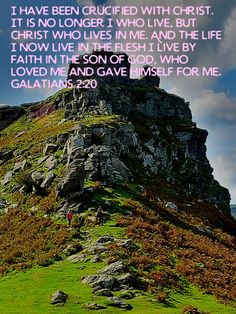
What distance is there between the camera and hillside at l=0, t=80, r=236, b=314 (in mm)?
25298

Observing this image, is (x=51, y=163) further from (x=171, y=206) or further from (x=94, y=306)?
(x=94, y=306)

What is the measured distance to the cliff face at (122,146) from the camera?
161 ft

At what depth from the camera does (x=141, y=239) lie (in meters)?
35.0

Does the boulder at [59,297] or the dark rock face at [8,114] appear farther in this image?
the dark rock face at [8,114]

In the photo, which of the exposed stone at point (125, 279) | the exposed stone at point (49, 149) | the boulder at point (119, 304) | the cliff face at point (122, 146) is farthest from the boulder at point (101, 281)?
the exposed stone at point (49, 149)

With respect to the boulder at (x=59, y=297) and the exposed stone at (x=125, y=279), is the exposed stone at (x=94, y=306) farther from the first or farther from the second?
the exposed stone at (x=125, y=279)

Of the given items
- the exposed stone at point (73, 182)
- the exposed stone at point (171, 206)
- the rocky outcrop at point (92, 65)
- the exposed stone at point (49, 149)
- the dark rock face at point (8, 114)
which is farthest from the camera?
the dark rock face at point (8, 114)

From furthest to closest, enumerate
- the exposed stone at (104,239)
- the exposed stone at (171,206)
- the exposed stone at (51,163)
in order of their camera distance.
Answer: the exposed stone at (51,163) → the exposed stone at (171,206) → the exposed stone at (104,239)

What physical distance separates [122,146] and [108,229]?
27.3 metres

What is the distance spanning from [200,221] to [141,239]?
15.4 m

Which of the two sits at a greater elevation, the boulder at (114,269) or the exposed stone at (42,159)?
the exposed stone at (42,159)

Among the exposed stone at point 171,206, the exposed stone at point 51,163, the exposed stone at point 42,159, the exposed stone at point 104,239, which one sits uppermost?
the exposed stone at point 42,159

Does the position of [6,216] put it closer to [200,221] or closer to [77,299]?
[200,221]

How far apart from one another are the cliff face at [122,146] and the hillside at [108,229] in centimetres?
24
